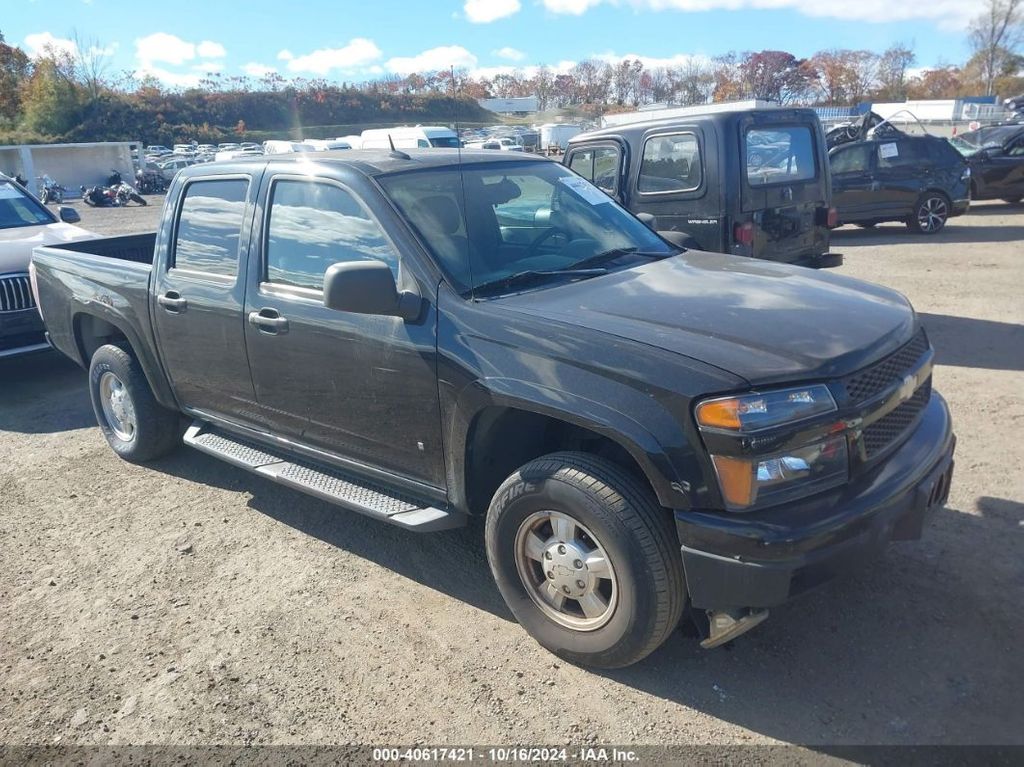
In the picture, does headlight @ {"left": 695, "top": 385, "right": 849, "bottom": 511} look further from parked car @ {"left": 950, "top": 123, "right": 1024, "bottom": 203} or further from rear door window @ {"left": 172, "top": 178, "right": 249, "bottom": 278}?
parked car @ {"left": 950, "top": 123, "right": 1024, "bottom": 203}

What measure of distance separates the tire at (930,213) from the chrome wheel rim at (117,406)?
13055mm

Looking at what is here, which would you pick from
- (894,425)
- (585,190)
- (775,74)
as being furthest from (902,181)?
(775,74)

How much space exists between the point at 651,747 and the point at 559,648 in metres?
0.56

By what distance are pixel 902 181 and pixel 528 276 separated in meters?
12.4

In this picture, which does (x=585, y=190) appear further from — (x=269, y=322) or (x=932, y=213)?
(x=932, y=213)

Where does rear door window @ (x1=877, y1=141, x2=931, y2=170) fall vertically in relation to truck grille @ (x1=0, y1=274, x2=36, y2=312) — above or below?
above

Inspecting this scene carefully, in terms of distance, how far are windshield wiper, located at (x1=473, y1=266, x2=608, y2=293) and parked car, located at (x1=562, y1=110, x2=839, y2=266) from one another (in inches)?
134

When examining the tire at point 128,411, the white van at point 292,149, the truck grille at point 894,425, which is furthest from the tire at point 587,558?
the tire at point 128,411

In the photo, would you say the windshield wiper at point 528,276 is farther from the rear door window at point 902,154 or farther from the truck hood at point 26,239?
the rear door window at point 902,154

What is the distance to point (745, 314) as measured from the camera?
125 inches

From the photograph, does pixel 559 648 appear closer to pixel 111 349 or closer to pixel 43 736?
pixel 43 736

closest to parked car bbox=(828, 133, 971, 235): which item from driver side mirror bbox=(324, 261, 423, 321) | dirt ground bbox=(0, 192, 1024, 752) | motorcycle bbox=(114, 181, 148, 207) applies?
dirt ground bbox=(0, 192, 1024, 752)

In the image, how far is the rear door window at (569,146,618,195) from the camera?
8.15m

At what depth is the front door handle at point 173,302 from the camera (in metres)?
4.55
